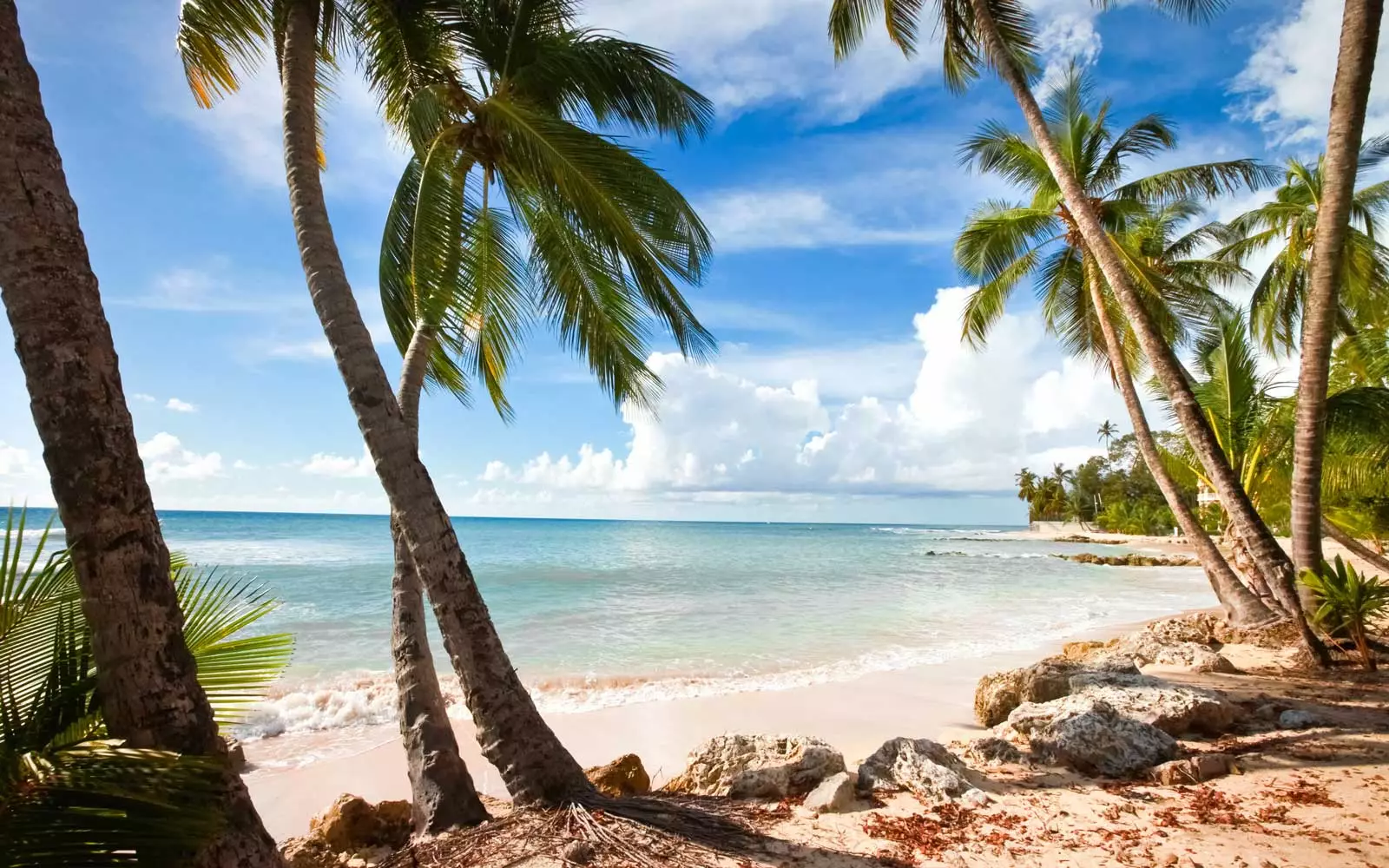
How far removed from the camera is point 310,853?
4281 mm

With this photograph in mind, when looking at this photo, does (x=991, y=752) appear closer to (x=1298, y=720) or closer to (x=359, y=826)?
(x=1298, y=720)

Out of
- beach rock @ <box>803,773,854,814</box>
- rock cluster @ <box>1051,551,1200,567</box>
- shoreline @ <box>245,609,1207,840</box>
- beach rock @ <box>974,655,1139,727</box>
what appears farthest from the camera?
rock cluster @ <box>1051,551,1200,567</box>

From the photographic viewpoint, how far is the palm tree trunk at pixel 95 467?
80.6 inches

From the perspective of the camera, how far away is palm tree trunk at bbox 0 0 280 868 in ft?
6.72

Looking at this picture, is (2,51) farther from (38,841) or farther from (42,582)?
(38,841)

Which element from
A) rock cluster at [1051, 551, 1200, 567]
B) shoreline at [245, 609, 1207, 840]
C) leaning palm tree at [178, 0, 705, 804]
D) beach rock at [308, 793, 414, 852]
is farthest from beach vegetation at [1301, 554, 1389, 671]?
rock cluster at [1051, 551, 1200, 567]

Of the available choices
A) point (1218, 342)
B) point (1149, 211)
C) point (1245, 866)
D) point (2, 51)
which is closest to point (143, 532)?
point (2, 51)

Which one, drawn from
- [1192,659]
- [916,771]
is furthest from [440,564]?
[1192,659]

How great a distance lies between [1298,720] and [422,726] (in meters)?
6.51

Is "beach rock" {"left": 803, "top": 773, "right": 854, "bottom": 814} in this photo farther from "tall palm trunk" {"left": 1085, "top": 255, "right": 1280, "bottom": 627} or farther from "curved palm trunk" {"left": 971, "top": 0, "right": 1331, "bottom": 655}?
"tall palm trunk" {"left": 1085, "top": 255, "right": 1280, "bottom": 627}

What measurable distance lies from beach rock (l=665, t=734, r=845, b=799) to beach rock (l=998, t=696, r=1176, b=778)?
1.59 meters

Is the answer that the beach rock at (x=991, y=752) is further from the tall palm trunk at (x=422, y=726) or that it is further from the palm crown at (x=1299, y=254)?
the palm crown at (x=1299, y=254)

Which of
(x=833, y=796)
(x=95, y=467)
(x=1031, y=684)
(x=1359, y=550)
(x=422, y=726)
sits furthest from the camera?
(x=1359, y=550)

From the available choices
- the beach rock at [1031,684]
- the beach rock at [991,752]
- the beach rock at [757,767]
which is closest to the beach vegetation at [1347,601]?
the beach rock at [1031,684]
